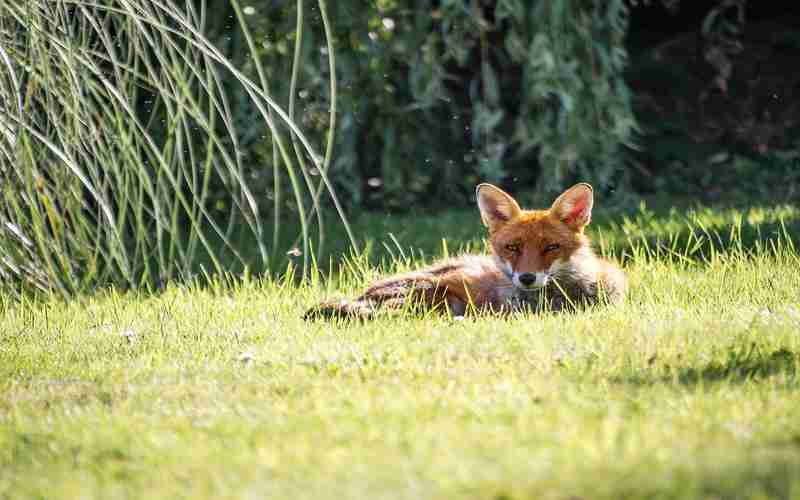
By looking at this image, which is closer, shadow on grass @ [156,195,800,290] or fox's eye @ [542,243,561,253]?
fox's eye @ [542,243,561,253]

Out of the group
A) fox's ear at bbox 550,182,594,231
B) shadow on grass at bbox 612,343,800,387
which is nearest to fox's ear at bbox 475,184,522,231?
fox's ear at bbox 550,182,594,231

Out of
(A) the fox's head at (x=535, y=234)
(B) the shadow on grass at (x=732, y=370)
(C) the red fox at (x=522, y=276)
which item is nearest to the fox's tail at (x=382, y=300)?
(C) the red fox at (x=522, y=276)

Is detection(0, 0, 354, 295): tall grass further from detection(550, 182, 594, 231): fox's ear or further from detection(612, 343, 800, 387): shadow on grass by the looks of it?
detection(612, 343, 800, 387): shadow on grass

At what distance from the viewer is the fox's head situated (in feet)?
15.7

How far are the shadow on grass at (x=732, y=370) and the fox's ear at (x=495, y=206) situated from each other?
1.52 m

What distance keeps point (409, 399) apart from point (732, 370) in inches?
39.5

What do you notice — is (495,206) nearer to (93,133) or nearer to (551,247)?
(551,247)

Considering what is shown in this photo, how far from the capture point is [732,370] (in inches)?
140

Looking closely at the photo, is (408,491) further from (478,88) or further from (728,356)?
(478,88)

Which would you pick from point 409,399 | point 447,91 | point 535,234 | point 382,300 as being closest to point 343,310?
point 382,300

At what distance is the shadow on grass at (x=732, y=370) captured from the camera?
348 cm

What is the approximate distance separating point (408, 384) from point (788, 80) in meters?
7.73

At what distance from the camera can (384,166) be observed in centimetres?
872

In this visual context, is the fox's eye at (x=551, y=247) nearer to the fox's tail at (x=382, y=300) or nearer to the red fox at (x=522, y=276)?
the red fox at (x=522, y=276)
